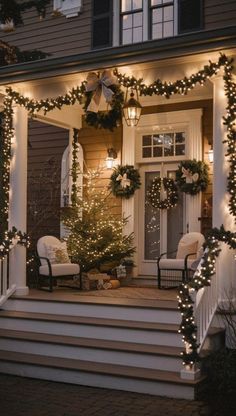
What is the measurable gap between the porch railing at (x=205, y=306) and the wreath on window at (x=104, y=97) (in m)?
2.86

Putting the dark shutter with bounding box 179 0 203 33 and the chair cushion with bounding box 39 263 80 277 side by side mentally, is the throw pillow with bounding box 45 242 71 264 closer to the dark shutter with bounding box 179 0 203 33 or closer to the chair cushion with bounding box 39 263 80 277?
the chair cushion with bounding box 39 263 80 277

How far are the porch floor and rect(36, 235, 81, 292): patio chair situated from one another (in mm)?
271

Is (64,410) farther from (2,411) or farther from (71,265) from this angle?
(71,265)

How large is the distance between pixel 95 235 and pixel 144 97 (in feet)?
8.43

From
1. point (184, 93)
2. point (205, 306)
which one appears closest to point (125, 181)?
point (184, 93)

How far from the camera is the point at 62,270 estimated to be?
29.5 ft

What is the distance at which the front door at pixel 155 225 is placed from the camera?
33.3 ft

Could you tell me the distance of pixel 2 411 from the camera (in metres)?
5.48

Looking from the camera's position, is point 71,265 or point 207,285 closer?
point 207,285

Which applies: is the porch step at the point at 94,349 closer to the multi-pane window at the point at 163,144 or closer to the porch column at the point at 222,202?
the porch column at the point at 222,202

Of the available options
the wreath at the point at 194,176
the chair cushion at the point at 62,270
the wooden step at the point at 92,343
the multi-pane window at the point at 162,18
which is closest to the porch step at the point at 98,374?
the wooden step at the point at 92,343

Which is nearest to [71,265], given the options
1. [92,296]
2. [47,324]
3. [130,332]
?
[92,296]

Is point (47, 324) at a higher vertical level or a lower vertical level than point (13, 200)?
lower

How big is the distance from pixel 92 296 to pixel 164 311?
165 centimetres
